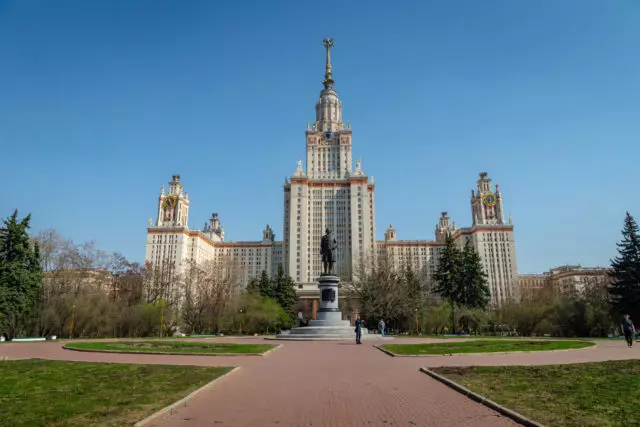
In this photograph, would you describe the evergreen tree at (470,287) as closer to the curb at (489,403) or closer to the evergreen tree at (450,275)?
the evergreen tree at (450,275)

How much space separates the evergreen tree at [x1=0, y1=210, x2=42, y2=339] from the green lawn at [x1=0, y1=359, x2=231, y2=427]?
25.9 meters

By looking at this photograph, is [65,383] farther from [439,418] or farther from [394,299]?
[394,299]

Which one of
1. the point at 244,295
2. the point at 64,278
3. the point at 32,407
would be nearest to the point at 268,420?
the point at 32,407

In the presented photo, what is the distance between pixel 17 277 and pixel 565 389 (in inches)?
1602

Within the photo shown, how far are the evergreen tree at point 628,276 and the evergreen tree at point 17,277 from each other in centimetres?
5303

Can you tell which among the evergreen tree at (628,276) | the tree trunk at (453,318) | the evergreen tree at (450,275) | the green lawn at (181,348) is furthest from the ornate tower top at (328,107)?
the green lawn at (181,348)

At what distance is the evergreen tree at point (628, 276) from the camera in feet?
121

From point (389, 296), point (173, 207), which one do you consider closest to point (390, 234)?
point (173, 207)

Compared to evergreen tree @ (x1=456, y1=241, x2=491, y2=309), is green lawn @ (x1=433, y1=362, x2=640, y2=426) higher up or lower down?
lower down

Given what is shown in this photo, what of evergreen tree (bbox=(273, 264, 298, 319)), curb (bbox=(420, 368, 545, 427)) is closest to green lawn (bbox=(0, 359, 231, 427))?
curb (bbox=(420, 368, 545, 427))

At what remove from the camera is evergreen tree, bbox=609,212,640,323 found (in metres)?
36.8

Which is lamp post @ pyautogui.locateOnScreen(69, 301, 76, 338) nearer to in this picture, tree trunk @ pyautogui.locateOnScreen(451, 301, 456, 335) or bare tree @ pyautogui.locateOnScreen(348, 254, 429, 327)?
bare tree @ pyautogui.locateOnScreen(348, 254, 429, 327)

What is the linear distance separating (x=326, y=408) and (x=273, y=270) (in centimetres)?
12395

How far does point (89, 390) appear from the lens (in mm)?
9086
